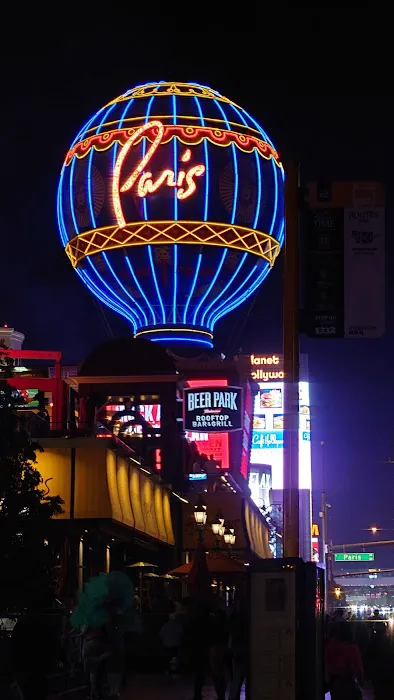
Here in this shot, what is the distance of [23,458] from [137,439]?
25.5 m

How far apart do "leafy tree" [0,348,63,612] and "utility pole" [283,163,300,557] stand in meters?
6.61

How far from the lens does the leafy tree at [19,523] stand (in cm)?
1903

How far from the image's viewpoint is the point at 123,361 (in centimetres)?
4528

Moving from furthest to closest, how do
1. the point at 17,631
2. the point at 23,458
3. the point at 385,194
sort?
1. the point at 23,458
2. the point at 17,631
3. the point at 385,194

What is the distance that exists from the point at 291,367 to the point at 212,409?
121ft

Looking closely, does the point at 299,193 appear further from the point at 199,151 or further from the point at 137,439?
the point at 199,151

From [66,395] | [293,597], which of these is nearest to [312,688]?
[293,597]

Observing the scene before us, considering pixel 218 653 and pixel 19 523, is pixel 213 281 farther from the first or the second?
pixel 19 523

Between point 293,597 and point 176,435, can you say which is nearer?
point 293,597

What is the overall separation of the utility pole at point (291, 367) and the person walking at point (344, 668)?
1231 mm

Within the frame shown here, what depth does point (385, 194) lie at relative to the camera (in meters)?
13.1

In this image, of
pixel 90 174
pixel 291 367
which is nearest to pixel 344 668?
pixel 291 367

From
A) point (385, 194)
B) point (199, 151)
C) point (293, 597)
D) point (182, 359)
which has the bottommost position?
point (293, 597)

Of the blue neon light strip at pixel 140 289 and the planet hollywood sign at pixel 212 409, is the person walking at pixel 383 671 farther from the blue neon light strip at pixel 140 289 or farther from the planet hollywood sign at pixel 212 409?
the blue neon light strip at pixel 140 289
